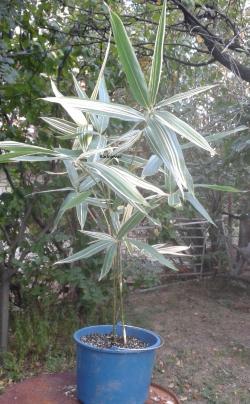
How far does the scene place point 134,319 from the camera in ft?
13.1

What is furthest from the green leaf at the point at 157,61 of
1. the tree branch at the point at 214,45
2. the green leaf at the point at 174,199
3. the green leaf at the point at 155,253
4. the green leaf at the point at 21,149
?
the tree branch at the point at 214,45

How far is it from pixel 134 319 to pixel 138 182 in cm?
241

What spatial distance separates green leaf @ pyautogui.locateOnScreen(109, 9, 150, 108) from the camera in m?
1.57

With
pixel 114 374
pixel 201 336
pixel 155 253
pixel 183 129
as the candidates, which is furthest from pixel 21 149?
pixel 201 336

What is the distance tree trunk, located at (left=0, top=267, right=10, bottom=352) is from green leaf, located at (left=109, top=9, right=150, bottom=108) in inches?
77.7

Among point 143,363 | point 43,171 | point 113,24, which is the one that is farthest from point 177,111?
point 113,24

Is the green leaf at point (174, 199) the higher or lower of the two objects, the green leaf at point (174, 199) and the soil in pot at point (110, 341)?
the higher

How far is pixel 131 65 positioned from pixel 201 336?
2799mm

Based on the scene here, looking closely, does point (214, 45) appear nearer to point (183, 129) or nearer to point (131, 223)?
point (131, 223)

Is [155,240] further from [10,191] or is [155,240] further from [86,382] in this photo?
[86,382]

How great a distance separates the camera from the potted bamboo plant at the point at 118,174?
1.61 metres

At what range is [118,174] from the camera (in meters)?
1.69

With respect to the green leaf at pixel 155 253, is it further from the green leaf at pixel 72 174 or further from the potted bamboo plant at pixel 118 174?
the green leaf at pixel 72 174

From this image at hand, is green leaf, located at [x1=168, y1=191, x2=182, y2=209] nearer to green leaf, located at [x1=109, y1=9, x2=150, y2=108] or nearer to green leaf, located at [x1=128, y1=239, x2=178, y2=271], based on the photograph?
green leaf, located at [x1=128, y1=239, x2=178, y2=271]
